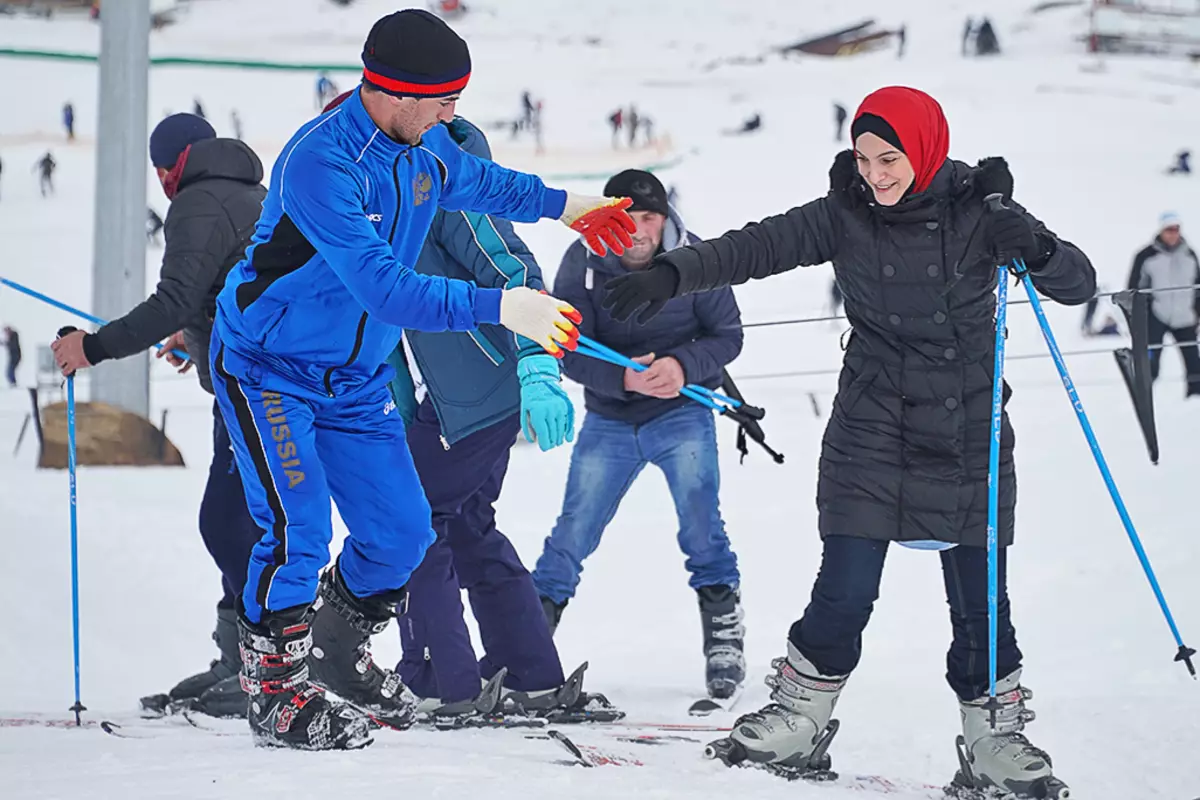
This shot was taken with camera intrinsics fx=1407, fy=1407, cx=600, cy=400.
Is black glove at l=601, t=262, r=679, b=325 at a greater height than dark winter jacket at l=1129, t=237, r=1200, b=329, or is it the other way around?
dark winter jacket at l=1129, t=237, r=1200, b=329

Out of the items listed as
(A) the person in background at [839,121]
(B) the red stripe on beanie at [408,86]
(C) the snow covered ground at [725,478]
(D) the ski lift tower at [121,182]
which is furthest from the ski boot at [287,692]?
(A) the person in background at [839,121]

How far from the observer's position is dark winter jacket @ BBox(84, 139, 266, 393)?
3684mm

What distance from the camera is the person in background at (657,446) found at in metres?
4.69

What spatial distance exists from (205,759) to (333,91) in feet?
48.5

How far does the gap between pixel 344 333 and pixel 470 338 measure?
0.72 metres

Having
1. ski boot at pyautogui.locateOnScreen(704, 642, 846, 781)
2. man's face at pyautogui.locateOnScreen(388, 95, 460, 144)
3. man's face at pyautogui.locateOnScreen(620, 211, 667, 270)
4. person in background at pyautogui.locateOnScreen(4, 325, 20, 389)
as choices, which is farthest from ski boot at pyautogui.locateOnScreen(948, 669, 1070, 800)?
person in background at pyautogui.locateOnScreen(4, 325, 20, 389)

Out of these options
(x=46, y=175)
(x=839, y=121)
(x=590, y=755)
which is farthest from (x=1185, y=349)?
(x=46, y=175)

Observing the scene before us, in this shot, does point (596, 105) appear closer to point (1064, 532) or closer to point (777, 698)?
point (1064, 532)

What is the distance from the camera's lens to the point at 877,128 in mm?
3035

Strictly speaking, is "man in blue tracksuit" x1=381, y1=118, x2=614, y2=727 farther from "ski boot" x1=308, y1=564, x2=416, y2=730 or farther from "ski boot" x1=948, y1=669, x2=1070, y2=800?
"ski boot" x1=948, y1=669, x2=1070, y2=800

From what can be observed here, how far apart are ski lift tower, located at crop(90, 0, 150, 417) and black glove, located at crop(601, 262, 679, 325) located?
632 centimetres

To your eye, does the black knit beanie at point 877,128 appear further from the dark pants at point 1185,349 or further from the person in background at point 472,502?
the dark pants at point 1185,349

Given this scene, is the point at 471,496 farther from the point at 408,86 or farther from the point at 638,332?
the point at 408,86

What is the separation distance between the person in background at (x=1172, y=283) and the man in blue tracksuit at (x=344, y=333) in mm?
7301
